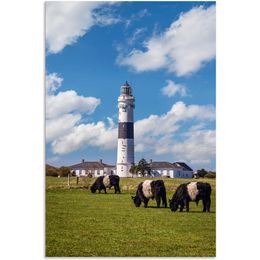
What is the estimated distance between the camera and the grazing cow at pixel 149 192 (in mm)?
10953

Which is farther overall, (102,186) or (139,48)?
(102,186)

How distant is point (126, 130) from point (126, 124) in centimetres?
10

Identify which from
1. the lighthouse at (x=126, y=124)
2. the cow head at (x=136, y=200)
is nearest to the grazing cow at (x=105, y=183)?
the cow head at (x=136, y=200)

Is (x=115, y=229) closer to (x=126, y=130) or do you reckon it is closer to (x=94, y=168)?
(x=94, y=168)

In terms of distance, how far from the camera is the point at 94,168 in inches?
417

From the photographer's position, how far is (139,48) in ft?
33.1

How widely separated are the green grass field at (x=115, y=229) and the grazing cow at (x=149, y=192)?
9.8 inches

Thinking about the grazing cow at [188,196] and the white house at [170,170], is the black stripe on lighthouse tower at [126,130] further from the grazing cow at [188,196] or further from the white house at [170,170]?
the grazing cow at [188,196]

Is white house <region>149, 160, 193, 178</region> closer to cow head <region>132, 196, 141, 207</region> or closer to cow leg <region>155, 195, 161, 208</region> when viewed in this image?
cow leg <region>155, 195, 161, 208</region>

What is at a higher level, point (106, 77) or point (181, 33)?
point (181, 33)
